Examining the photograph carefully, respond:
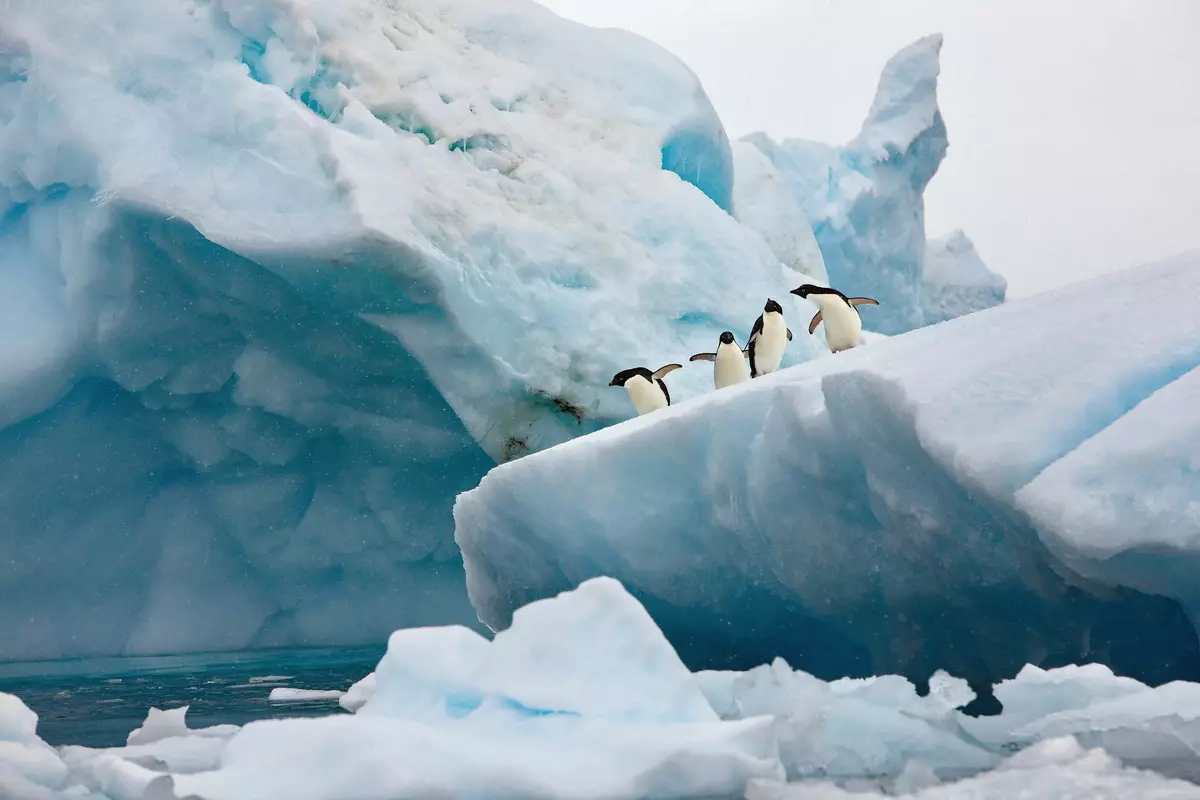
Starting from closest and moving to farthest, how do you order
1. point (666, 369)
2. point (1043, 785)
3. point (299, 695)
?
point (1043, 785) < point (299, 695) < point (666, 369)

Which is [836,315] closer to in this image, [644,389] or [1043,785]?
[644,389]

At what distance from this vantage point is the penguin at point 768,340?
669 centimetres

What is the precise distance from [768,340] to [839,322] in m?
0.41

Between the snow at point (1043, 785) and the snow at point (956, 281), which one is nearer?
the snow at point (1043, 785)

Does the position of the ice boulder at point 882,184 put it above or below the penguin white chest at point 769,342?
below

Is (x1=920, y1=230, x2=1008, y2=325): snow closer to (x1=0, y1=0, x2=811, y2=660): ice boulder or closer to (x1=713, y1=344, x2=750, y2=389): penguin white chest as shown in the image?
(x1=0, y1=0, x2=811, y2=660): ice boulder

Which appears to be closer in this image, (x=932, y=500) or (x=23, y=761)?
(x=23, y=761)

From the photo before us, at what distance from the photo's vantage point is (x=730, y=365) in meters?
6.96

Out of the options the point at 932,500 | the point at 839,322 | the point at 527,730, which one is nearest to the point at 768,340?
the point at 839,322

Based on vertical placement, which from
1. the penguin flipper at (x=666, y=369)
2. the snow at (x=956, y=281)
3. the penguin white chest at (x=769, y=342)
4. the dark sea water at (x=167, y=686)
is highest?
the penguin white chest at (x=769, y=342)

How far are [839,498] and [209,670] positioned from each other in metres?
5.17

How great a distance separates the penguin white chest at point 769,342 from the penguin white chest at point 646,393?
0.59 m

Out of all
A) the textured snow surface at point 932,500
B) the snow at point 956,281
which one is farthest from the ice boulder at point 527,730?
the snow at point 956,281

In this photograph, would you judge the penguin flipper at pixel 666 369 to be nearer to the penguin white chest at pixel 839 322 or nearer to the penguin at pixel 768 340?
the penguin at pixel 768 340
